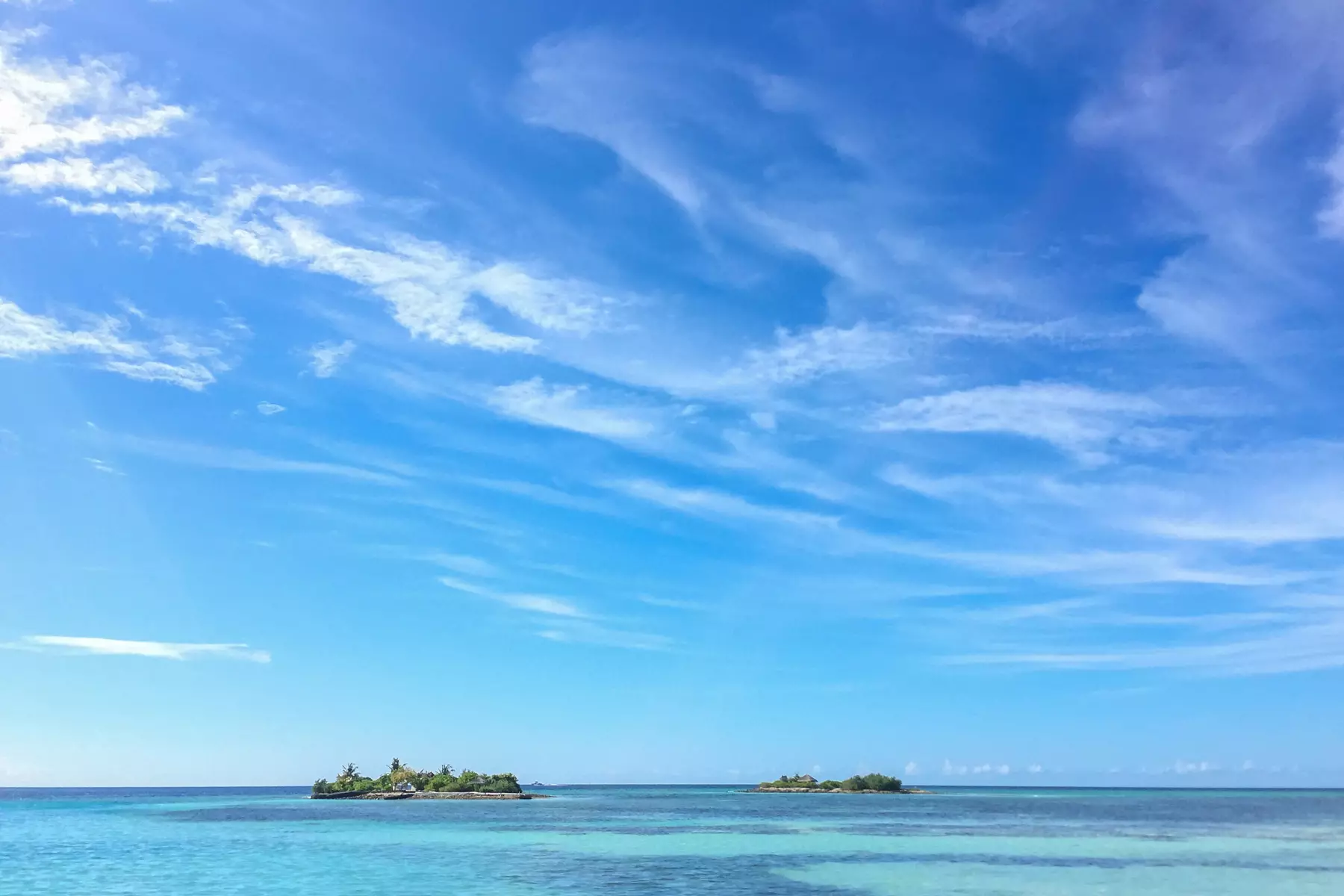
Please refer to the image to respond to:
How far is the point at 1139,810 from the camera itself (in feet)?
335

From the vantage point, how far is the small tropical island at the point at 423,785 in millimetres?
122250

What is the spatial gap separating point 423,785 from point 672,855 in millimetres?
90352

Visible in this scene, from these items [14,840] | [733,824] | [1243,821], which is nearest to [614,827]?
[733,824]

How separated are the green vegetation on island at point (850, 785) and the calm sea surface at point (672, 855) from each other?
79.9 meters

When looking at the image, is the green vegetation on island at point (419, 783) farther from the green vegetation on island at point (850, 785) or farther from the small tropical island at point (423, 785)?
the green vegetation on island at point (850, 785)

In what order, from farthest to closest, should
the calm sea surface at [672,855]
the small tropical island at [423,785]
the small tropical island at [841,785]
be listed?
the small tropical island at [841,785], the small tropical island at [423,785], the calm sea surface at [672,855]

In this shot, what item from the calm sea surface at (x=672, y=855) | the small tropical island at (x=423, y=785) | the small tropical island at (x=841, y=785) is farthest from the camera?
the small tropical island at (x=841, y=785)

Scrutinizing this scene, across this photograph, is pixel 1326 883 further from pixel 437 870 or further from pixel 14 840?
pixel 14 840

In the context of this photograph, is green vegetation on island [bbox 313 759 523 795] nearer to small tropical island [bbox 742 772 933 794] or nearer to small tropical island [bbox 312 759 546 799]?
small tropical island [bbox 312 759 546 799]

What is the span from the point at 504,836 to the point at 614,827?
12825 mm

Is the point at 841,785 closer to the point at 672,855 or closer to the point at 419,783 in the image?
the point at 419,783

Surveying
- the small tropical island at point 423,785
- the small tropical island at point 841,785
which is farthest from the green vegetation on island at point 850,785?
the small tropical island at point 423,785

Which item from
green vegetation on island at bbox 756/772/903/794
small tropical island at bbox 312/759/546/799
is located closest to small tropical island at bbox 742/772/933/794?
green vegetation on island at bbox 756/772/903/794

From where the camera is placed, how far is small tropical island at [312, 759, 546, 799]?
122250 millimetres
